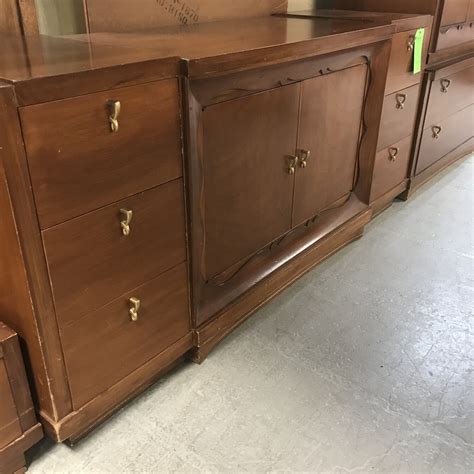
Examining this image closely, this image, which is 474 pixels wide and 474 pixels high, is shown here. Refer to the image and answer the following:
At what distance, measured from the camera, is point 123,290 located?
1.10 metres

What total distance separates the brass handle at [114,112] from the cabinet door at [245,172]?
0.27 meters

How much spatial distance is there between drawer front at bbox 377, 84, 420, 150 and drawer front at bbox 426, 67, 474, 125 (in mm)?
144

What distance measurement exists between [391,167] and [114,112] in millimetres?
1482

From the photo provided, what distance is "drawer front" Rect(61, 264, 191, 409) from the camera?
1.05 metres

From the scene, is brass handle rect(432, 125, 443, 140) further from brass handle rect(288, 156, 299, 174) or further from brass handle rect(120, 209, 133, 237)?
brass handle rect(120, 209, 133, 237)

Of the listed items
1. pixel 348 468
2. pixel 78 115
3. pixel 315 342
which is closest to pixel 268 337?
pixel 315 342

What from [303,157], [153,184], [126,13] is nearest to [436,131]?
[303,157]

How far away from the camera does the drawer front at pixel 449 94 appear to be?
2.25 metres

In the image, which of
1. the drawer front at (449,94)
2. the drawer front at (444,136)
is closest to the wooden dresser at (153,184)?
the drawer front at (449,94)

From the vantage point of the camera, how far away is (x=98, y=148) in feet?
3.09

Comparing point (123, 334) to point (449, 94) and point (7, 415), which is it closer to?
point (7, 415)

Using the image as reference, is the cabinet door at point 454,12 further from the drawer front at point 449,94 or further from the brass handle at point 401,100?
the brass handle at point 401,100

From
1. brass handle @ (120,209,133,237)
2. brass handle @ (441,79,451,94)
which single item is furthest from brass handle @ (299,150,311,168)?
brass handle @ (441,79,451,94)

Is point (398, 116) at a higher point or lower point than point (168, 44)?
lower
